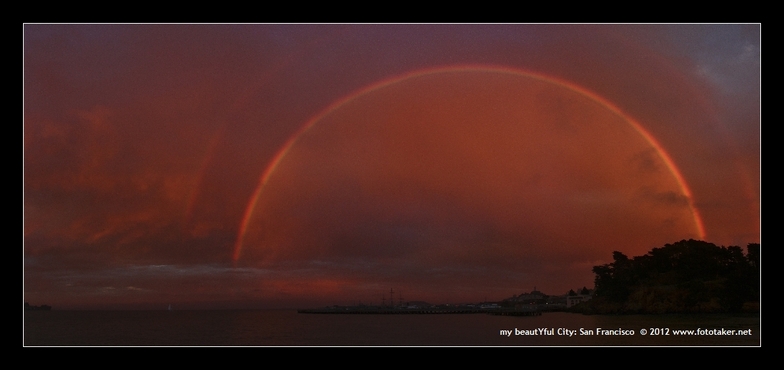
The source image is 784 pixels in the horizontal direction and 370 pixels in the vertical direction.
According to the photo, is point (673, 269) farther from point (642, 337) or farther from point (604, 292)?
point (642, 337)

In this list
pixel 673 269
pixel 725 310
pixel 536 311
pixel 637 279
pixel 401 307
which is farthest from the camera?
pixel 401 307

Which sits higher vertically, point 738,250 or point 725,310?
point 738,250

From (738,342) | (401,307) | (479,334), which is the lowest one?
(401,307)

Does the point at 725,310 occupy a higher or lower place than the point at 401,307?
higher

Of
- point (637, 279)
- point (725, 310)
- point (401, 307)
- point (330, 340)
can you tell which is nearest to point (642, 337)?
point (725, 310)

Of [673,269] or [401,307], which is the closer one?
[673,269]

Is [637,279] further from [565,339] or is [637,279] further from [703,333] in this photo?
[565,339]

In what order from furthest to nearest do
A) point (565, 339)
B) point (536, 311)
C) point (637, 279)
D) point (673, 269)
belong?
point (536, 311) < point (637, 279) < point (673, 269) < point (565, 339)

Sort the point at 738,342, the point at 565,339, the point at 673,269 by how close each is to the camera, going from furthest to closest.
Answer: the point at 673,269 < the point at 738,342 < the point at 565,339

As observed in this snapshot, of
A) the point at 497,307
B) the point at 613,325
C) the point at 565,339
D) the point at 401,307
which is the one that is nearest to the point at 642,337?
the point at 565,339
